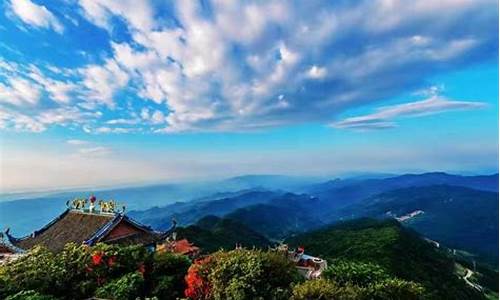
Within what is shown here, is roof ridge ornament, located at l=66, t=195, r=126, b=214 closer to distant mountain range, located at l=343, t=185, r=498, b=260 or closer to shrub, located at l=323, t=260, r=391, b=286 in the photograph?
shrub, located at l=323, t=260, r=391, b=286

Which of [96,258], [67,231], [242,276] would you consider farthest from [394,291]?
[67,231]

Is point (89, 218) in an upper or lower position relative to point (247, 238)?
upper

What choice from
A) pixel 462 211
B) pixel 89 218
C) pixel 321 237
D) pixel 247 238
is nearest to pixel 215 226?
pixel 247 238

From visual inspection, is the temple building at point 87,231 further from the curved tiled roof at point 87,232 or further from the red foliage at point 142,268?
the red foliage at point 142,268

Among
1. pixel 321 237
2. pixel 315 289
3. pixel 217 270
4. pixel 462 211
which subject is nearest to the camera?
pixel 315 289

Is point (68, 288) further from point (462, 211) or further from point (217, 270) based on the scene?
point (462, 211)

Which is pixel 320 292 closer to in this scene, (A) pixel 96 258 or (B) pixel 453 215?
(A) pixel 96 258

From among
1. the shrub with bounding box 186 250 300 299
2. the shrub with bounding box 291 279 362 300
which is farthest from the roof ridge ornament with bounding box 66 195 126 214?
the shrub with bounding box 291 279 362 300

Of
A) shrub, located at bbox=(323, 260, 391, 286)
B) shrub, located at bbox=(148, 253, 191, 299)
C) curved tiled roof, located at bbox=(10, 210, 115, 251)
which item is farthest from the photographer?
curved tiled roof, located at bbox=(10, 210, 115, 251)
